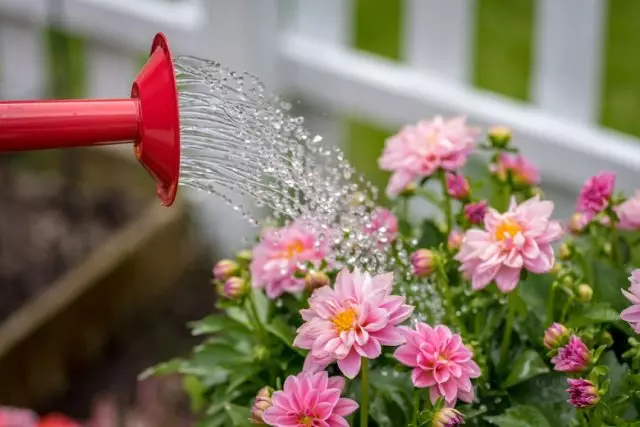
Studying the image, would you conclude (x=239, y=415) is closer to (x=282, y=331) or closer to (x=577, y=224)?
A: (x=282, y=331)

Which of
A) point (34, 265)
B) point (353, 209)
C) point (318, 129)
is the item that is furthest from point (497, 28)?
point (353, 209)

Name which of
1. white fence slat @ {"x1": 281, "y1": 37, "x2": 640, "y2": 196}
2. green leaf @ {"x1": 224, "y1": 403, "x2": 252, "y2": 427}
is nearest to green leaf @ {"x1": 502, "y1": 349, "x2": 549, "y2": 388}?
green leaf @ {"x1": 224, "y1": 403, "x2": 252, "y2": 427}

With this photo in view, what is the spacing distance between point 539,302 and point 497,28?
7.79 ft

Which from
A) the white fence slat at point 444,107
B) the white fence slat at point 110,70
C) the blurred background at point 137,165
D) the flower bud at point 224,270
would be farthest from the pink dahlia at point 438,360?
the white fence slat at point 110,70

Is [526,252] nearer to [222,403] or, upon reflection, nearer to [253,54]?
[222,403]

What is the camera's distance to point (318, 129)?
2391 millimetres

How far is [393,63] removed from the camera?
90.4 inches

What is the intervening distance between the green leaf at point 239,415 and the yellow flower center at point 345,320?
156 mm

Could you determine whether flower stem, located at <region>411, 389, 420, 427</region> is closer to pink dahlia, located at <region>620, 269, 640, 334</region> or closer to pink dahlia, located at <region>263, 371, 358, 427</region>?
pink dahlia, located at <region>263, 371, 358, 427</region>

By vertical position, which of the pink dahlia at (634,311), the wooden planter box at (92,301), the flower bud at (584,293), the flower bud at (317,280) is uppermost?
the pink dahlia at (634,311)

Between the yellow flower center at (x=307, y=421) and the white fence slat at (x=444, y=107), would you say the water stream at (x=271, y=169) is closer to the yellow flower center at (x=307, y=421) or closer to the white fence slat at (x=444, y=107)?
the yellow flower center at (x=307, y=421)

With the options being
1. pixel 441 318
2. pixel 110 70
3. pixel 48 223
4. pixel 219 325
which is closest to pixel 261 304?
pixel 219 325

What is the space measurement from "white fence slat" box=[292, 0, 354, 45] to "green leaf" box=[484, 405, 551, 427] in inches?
60.6

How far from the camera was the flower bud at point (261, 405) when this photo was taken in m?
0.85
